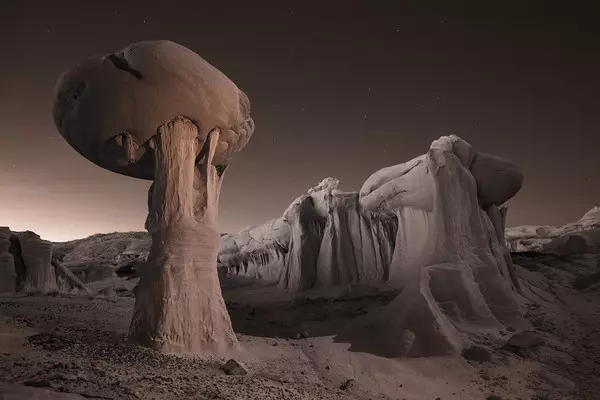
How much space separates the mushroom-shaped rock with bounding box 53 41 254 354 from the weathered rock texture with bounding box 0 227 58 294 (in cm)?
682

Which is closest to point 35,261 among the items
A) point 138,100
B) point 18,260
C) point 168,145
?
point 18,260

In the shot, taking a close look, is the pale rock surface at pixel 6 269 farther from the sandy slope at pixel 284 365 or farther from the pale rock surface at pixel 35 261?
the sandy slope at pixel 284 365

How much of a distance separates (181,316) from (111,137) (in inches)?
121

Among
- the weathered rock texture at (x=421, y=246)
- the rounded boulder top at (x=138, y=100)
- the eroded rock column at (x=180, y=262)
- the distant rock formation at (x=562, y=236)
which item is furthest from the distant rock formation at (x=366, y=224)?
the rounded boulder top at (x=138, y=100)

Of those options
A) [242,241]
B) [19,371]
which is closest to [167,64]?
[19,371]

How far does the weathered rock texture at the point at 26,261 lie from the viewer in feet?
34.8

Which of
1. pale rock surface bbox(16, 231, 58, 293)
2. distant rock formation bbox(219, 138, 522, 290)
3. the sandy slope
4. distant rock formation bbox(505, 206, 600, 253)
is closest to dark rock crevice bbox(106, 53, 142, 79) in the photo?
the sandy slope

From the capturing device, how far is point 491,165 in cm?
1120

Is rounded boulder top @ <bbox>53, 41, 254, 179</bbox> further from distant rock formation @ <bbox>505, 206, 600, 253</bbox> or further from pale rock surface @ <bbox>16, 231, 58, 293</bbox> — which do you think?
distant rock formation @ <bbox>505, 206, 600, 253</bbox>

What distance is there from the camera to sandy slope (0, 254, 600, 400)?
11.6 ft

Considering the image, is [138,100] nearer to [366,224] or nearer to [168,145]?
[168,145]

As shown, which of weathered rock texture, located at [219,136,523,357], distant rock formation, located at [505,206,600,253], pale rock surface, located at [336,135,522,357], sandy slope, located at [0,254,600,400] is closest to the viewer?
sandy slope, located at [0,254,600,400]

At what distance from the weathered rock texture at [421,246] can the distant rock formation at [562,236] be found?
466 cm

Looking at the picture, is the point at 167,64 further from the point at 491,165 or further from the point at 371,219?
the point at 371,219
